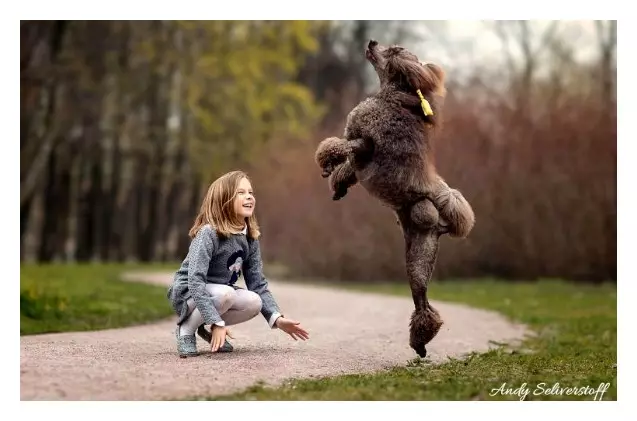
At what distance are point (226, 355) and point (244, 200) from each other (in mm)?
1111

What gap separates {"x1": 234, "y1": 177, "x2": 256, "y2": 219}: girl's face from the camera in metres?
6.39

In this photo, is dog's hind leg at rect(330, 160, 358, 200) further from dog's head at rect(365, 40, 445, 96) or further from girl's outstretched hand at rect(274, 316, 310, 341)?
girl's outstretched hand at rect(274, 316, 310, 341)

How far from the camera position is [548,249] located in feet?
54.0

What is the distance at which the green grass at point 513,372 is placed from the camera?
540 centimetres

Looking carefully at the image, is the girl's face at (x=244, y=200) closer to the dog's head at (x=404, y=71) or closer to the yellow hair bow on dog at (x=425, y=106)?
the dog's head at (x=404, y=71)

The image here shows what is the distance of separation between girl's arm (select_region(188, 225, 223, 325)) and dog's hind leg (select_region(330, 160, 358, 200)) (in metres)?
0.93

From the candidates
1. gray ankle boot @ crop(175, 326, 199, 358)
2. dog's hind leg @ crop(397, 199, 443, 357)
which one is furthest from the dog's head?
gray ankle boot @ crop(175, 326, 199, 358)

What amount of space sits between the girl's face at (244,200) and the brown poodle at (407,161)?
55 centimetres

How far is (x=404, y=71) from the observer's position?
251 inches

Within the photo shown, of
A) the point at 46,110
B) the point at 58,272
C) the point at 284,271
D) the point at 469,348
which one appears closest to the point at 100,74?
the point at 46,110

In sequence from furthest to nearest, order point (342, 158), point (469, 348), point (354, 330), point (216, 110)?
point (216, 110), point (354, 330), point (469, 348), point (342, 158)

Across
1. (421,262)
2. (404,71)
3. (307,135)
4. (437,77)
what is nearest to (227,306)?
(421,262)

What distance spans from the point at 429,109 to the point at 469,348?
7.83 ft

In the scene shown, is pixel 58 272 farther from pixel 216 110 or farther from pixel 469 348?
pixel 469 348
